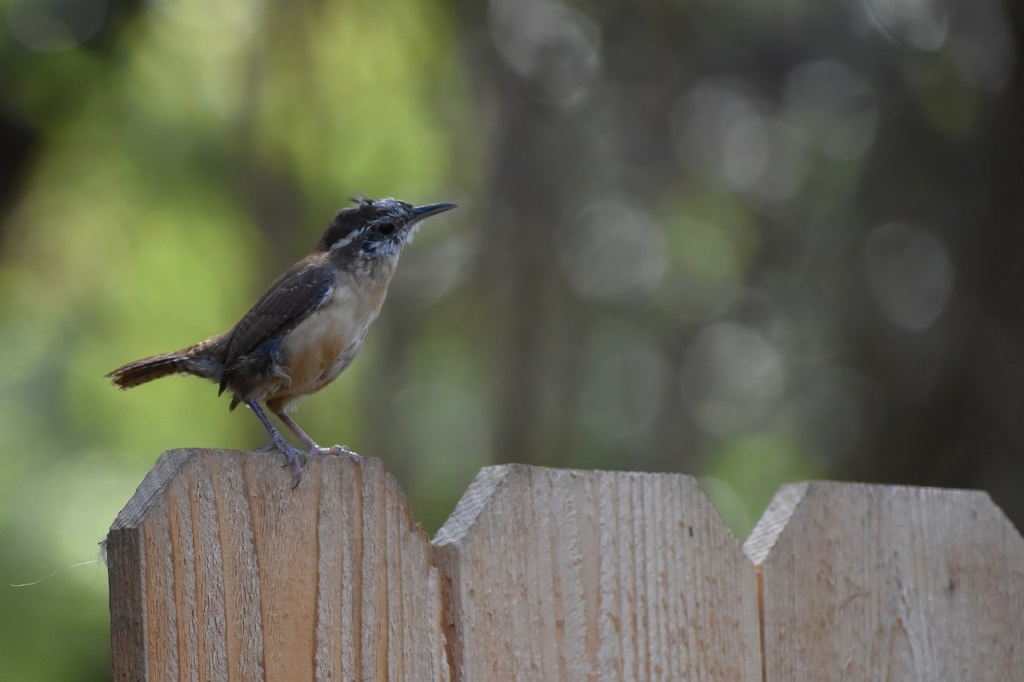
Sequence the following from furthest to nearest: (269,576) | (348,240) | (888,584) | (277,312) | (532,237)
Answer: (532,237) < (348,240) < (277,312) < (888,584) < (269,576)

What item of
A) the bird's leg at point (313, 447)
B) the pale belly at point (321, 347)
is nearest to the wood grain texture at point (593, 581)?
the bird's leg at point (313, 447)

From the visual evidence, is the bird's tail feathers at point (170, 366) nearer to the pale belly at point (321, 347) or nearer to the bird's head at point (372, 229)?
the pale belly at point (321, 347)

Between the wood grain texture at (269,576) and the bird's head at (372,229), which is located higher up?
the bird's head at (372,229)

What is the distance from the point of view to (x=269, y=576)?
1406mm

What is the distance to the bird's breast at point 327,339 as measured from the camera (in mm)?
2395

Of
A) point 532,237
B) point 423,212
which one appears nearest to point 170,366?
point 423,212

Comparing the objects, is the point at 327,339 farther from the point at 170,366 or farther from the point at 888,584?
the point at 888,584

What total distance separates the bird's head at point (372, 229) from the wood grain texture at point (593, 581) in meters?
1.12

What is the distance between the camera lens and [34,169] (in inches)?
179

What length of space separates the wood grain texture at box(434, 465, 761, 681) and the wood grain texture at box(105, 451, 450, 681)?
68 mm

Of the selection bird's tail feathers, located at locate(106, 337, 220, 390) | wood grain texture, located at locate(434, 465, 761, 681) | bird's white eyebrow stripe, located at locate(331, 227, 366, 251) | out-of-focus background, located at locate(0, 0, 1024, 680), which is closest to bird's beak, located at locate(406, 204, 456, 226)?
bird's white eyebrow stripe, located at locate(331, 227, 366, 251)

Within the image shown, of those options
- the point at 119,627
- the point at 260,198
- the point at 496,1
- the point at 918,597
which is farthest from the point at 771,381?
the point at 119,627

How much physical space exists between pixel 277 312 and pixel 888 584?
1395 mm

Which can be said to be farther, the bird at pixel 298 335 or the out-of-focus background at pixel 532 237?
the out-of-focus background at pixel 532 237
